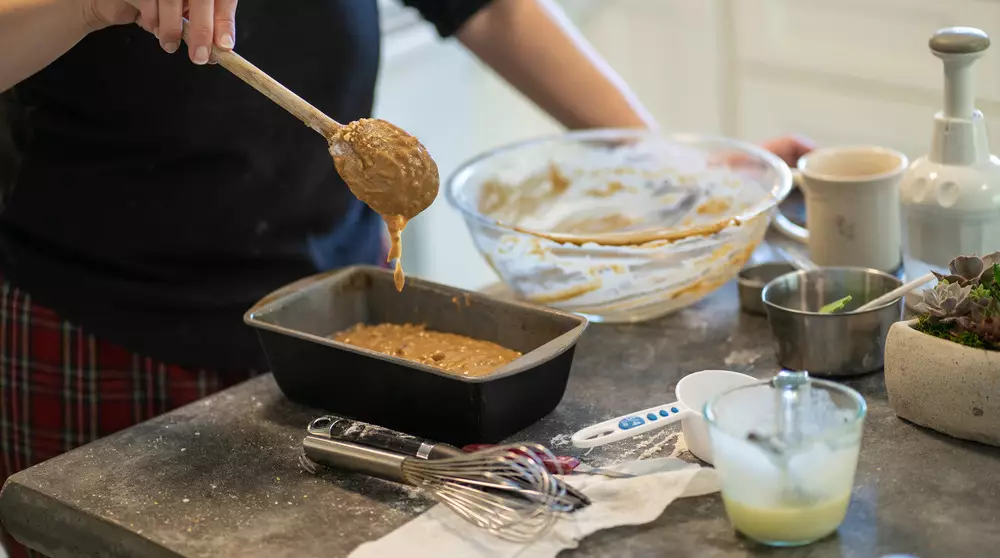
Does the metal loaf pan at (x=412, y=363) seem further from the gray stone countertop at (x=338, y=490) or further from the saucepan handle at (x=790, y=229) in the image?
the saucepan handle at (x=790, y=229)

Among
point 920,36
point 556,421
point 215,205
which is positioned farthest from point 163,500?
point 920,36

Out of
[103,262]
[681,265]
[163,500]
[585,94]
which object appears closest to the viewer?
[163,500]

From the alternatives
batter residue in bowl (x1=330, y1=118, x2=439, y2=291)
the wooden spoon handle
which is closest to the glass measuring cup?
batter residue in bowl (x1=330, y1=118, x2=439, y2=291)

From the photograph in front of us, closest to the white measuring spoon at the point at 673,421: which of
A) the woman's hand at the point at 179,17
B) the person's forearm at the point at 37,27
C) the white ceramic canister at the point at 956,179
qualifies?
the white ceramic canister at the point at 956,179

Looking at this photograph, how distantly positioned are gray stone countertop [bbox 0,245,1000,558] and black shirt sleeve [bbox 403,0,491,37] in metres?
0.61

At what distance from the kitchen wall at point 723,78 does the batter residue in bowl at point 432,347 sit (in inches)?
55.1

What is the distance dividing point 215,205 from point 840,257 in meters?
0.81

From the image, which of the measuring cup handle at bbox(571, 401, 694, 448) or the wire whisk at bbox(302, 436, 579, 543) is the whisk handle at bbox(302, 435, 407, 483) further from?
the measuring cup handle at bbox(571, 401, 694, 448)

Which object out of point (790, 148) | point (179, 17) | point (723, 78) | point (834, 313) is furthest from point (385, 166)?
point (723, 78)

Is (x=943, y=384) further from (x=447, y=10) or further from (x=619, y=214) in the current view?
(x=447, y=10)

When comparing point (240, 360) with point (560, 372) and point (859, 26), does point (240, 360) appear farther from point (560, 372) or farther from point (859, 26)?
point (859, 26)

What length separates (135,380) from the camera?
4.87 ft

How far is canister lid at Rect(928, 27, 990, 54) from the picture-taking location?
3.99ft

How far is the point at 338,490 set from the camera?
1.07 meters
